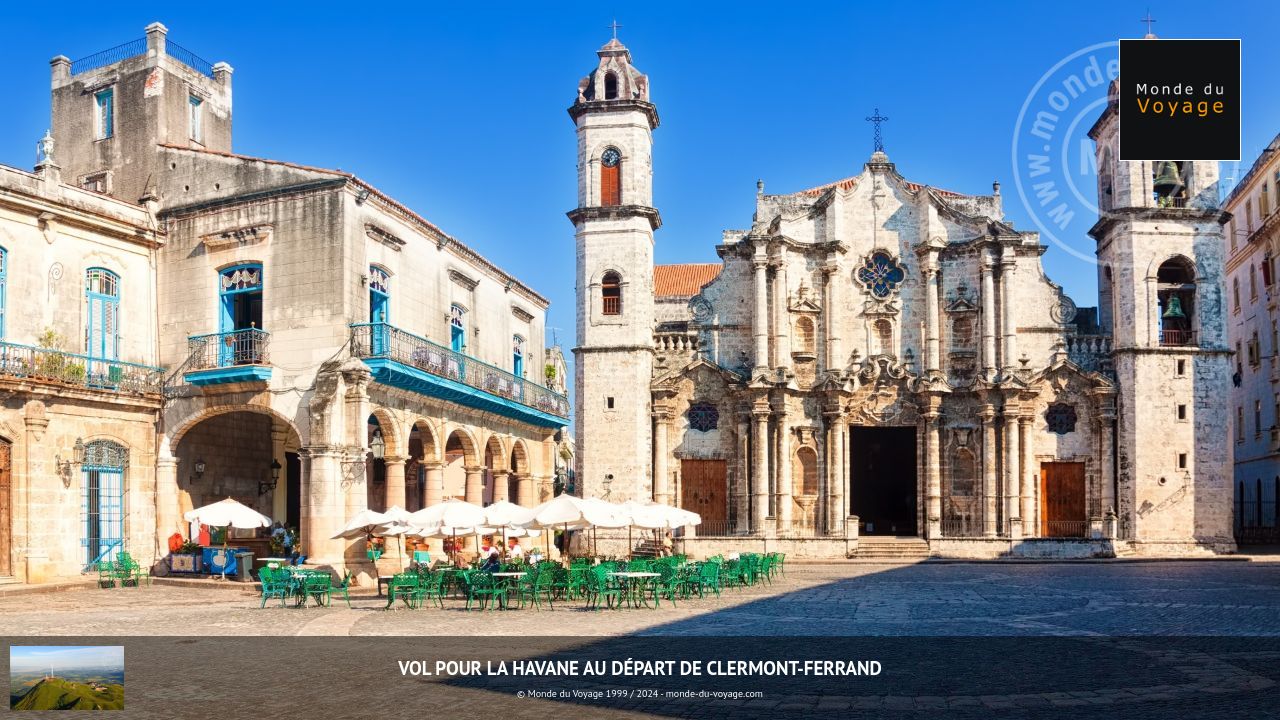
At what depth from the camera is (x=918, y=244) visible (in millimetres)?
38625

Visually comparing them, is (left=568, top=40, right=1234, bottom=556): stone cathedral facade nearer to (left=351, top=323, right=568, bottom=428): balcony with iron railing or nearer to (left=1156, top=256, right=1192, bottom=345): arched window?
(left=1156, top=256, right=1192, bottom=345): arched window

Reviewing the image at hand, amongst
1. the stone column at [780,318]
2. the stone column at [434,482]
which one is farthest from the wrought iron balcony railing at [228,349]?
the stone column at [780,318]

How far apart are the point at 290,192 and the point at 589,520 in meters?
10.7

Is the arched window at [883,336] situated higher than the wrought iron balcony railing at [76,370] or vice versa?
the arched window at [883,336]

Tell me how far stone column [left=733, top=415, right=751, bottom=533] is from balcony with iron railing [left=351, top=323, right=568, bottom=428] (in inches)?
250

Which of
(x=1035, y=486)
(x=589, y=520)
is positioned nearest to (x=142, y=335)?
(x=589, y=520)

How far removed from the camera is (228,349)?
87.5ft

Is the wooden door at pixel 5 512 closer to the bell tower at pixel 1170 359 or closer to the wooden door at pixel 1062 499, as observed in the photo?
the wooden door at pixel 1062 499

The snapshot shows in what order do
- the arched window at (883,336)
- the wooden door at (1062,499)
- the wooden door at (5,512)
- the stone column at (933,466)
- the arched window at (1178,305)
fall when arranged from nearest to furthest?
1. the wooden door at (5,512)
2. the arched window at (1178,305)
3. the stone column at (933,466)
4. the wooden door at (1062,499)
5. the arched window at (883,336)

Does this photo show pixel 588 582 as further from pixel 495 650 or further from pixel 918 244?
pixel 918 244

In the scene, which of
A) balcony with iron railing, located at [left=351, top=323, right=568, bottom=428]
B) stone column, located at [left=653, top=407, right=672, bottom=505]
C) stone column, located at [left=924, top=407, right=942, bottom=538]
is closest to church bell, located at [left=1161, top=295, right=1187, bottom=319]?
stone column, located at [left=924, top=407, right=942, bottom=538]

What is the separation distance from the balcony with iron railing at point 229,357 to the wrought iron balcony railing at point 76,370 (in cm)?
107

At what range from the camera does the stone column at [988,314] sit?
3719 cm

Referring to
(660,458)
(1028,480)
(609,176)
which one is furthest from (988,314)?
(609,176)
